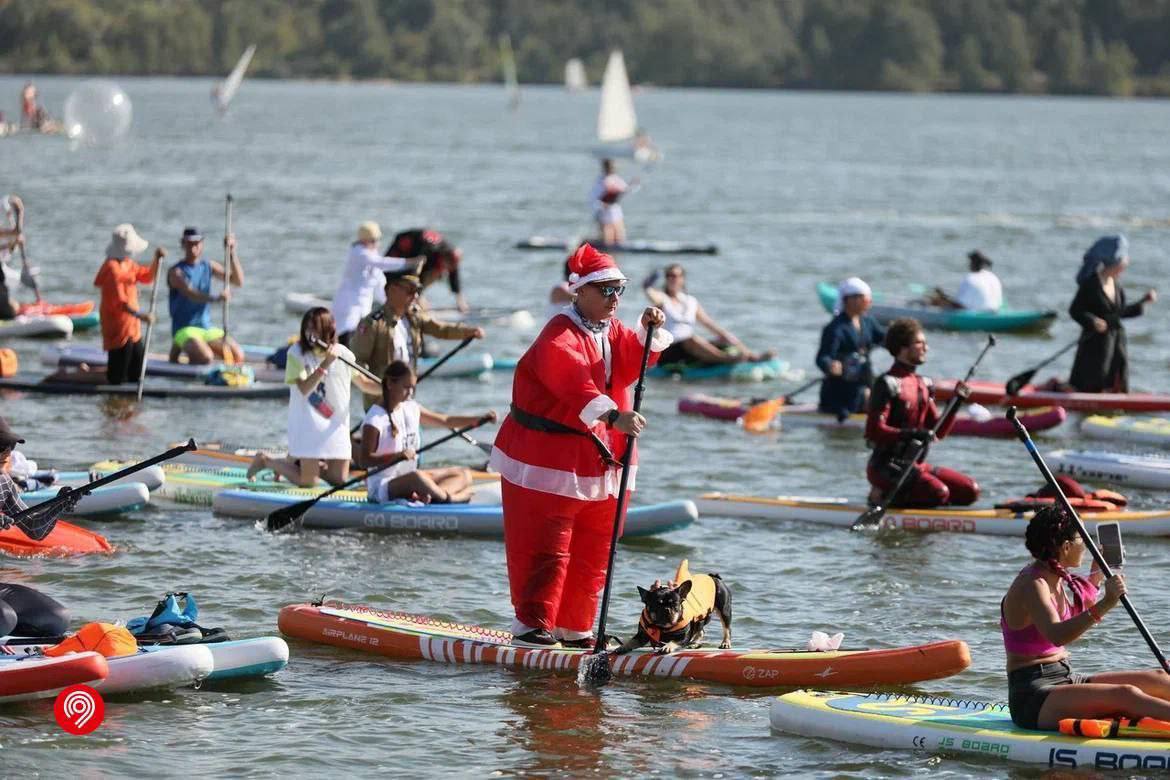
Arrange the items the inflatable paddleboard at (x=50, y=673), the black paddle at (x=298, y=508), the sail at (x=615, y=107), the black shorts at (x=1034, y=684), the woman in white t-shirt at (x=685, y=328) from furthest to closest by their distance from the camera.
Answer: the sail at (x=615, y=107) < the woman in white t-shirt at (x=685, y=328) < the black paddle at (x=298, y=508) < the inflatable paddleboard at (x=50, y=673) < the black shorts at (x=1034, y=684)

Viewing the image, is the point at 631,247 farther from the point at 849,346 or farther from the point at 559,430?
the point at 559,430

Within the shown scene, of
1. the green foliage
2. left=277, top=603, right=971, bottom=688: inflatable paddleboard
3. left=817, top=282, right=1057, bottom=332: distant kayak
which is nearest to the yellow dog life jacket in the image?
left=277, top=603, right=971, bottom=688: inflatable paddleboard

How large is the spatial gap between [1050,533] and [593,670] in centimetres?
266

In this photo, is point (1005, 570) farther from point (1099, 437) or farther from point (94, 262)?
point (94, 262)

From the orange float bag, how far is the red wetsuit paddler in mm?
5796

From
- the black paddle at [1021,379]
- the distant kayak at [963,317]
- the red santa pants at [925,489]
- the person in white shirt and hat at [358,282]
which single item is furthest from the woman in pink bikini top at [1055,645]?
the distant kayak at [963,317]

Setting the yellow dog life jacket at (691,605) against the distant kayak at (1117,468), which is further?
the distant kayak at (1117,468)

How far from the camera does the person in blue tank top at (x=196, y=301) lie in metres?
19.4

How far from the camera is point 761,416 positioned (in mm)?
18984

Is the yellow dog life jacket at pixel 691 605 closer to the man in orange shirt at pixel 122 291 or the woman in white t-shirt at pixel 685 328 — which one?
the woman in white t-shirt at pixel 685 328

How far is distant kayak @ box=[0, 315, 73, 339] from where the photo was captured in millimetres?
23578

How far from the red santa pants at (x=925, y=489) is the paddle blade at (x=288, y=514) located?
398 centimetres

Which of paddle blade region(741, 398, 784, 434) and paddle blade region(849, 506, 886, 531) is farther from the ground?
paddle blade region(741, 398, 784, 434)

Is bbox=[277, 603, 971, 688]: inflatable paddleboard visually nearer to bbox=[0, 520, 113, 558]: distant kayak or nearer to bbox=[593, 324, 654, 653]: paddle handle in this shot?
bbox=[593, 324, 654, 653]: paddle handle
